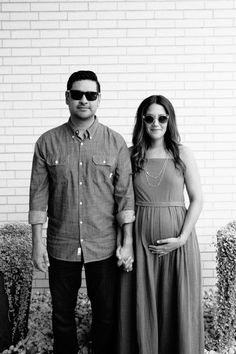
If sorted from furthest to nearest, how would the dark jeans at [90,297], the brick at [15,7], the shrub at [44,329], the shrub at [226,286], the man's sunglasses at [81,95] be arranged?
the brick at [15,7] → the shrub at [44,329] → the shrub at [226,286] → the dark jeans at [90,297] → the man's sunglasses at [81,95]

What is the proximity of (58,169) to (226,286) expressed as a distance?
1.60 meters

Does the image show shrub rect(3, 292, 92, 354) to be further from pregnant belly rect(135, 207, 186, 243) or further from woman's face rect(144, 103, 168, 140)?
woman's face rect(144, 103, 168, 140)

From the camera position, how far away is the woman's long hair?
8.80ft

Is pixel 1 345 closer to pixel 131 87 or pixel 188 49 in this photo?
pixel 131 87

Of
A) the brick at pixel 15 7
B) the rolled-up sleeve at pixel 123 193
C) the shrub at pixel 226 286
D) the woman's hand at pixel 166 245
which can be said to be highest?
the brick at pixel 15 7

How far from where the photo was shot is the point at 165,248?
2.59 m

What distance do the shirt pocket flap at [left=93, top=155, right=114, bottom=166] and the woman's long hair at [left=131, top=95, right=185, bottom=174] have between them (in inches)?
9.1

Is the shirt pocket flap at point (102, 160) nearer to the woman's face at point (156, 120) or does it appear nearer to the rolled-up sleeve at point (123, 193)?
the rolled-up sleeve at point (123, 193)

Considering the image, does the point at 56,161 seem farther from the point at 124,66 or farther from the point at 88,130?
the point at 124,66

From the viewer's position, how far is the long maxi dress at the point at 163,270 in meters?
2.63

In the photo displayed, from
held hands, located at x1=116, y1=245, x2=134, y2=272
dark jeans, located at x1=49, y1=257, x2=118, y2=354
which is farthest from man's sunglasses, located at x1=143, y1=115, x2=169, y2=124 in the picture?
dark jeans, located at x1=49, y1=257, x2=118, y2=354

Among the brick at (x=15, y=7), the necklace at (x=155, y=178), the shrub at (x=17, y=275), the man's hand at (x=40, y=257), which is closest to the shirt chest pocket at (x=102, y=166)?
the necklace at (x=155, y=178)

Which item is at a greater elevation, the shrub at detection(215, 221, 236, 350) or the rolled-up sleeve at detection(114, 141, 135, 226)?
the rolled-up sleeve at detection(114, 141, 135, 226)

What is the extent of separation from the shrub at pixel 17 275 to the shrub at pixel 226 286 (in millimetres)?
1475
